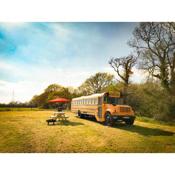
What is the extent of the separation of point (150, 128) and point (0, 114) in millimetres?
3863

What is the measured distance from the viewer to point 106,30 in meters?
7.52

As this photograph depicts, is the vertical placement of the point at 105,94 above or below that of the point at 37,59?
below

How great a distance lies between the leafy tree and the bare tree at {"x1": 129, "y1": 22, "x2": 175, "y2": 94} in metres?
0.97

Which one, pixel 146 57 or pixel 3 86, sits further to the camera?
pixel 146 57

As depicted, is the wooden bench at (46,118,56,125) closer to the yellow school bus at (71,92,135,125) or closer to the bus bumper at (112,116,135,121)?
the yellow school bus at (71,92,135,125)

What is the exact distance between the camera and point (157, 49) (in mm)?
7781

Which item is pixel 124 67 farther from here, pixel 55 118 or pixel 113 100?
pixel 55 118

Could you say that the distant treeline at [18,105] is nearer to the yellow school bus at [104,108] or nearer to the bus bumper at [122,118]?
the yellow school bus at [104,108]

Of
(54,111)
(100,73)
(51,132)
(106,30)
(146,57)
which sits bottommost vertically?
(51,132)

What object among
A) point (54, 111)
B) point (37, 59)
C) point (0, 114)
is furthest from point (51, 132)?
point (37, 59)

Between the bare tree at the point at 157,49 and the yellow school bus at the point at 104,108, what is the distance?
1175 millimetres

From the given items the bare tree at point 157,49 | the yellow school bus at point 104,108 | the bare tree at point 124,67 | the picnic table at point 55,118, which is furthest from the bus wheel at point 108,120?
the bare tree at point 157,49

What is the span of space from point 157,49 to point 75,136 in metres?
3.14
